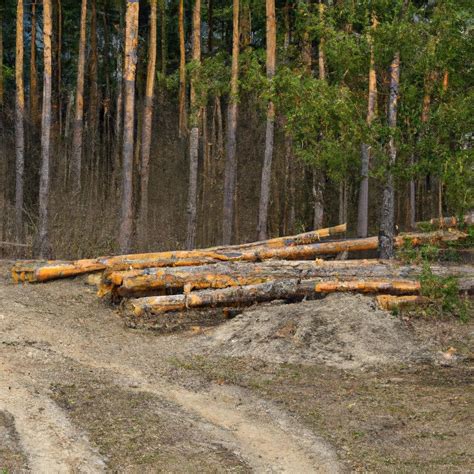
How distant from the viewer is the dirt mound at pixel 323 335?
33.6 feet

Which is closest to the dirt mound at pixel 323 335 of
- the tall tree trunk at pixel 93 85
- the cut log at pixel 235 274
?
the cut log at pixel 235 274

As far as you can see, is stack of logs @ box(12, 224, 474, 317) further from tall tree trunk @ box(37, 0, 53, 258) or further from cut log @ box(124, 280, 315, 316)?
tall tree trunk @ box(37, 0, 53, 258)

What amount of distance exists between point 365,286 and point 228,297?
7.73ft

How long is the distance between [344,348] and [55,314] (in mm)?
5209

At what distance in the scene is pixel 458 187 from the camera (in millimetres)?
11844

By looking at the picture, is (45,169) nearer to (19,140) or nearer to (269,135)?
(19,140)

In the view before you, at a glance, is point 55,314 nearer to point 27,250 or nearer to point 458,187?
point 458,187

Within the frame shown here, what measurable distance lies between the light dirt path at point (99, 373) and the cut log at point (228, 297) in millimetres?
643

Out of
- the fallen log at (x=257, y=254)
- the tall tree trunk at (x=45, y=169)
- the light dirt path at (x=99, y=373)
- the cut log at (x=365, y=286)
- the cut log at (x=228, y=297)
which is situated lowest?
the light dirt path at (x=99, y=373)

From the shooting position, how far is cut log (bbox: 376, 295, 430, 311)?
38.9ft

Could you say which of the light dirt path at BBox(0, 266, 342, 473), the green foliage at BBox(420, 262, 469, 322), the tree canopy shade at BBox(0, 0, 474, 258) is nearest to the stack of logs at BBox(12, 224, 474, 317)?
the green foliage at BBox(420, 262, 469, 322)

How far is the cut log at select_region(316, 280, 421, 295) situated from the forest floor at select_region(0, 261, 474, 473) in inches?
27.6

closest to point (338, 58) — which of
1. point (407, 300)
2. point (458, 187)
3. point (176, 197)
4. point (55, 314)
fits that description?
point (458, 187)

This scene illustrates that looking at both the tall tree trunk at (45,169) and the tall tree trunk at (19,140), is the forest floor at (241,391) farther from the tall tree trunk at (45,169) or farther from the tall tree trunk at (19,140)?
the tall tree trunk at (19,140)
